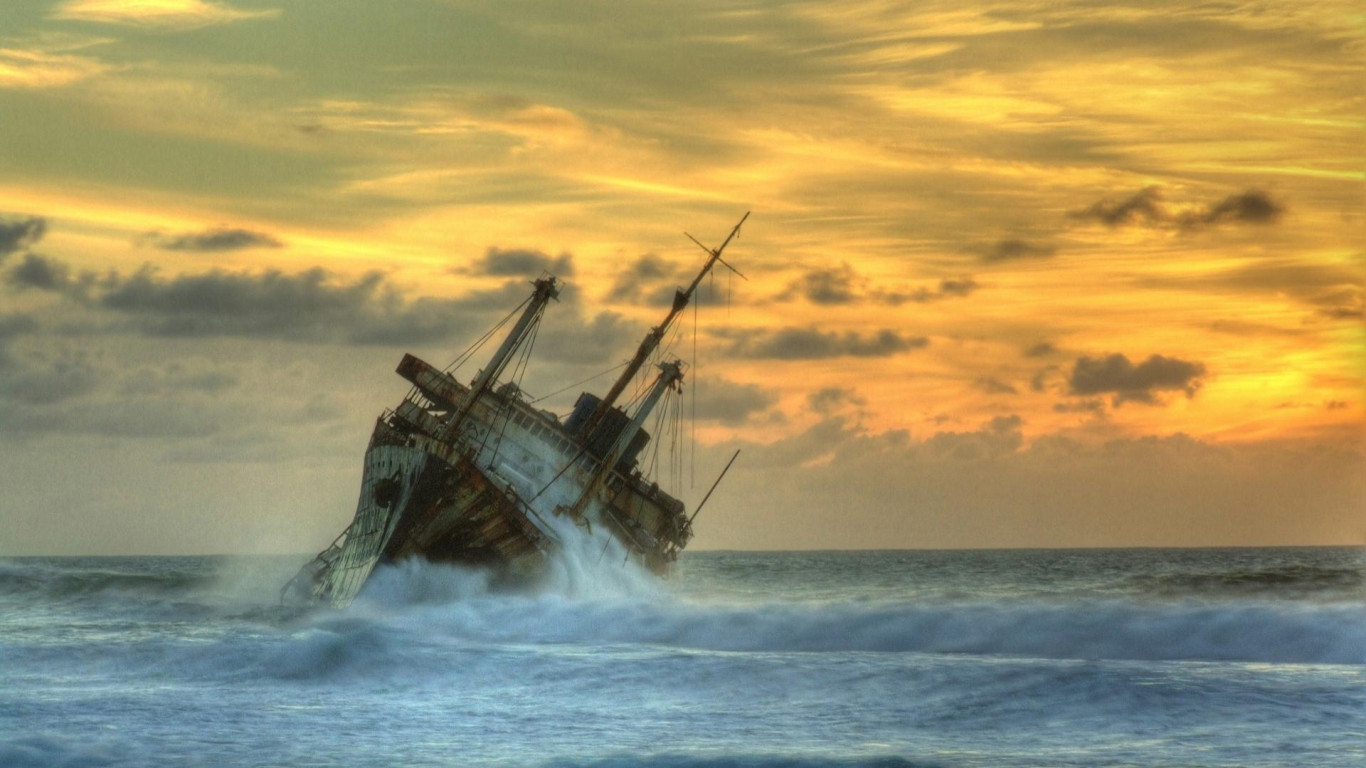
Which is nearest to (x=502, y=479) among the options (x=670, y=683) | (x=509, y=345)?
(x=509, y=345)

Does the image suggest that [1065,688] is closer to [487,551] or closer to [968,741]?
[968,741]

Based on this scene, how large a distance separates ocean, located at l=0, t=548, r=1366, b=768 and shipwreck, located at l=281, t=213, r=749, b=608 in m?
1.22

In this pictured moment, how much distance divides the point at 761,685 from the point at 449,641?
11018 mm

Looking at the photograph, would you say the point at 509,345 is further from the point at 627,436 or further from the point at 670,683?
the point at 670,683

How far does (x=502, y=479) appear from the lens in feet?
159

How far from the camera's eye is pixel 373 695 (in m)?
29.6

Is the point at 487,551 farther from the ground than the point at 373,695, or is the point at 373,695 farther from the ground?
the point at 487,551

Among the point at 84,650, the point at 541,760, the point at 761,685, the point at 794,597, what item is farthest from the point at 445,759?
the point at 794,597

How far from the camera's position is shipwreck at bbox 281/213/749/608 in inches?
1804

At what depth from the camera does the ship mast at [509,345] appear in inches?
1918

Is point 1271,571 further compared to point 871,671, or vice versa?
point 1271,571

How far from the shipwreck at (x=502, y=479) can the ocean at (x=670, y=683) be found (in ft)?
4.01

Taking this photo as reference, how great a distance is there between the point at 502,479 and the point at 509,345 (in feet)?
15.1

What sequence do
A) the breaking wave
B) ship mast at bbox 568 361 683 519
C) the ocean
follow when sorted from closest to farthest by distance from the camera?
the ocean → the breaking wave → ship mast at bbox 568 361 683 519
